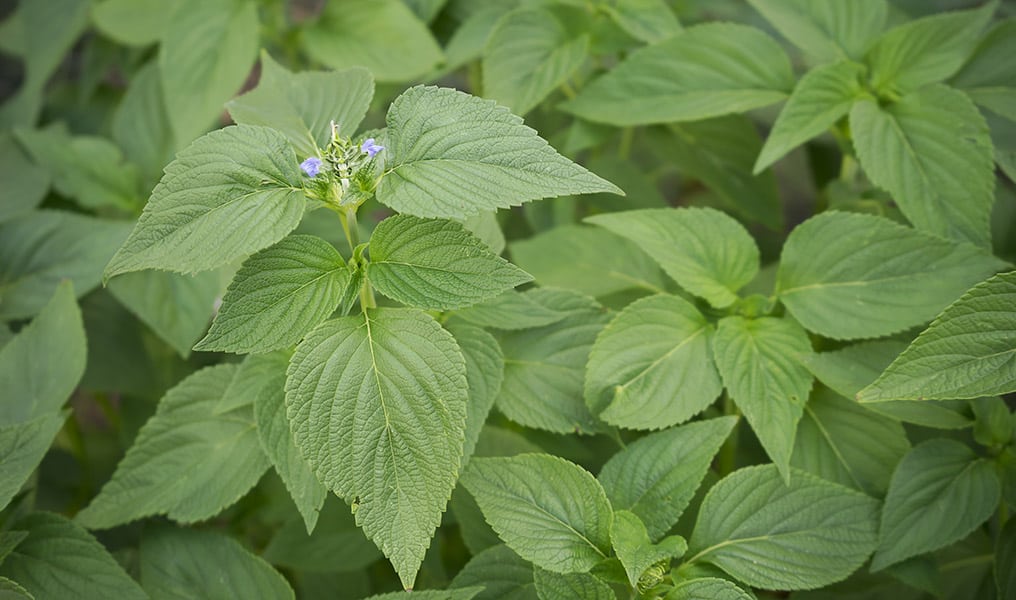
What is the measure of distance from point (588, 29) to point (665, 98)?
8.4 inches

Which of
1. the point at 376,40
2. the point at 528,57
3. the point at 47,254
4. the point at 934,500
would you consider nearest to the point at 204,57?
the point at 376,40

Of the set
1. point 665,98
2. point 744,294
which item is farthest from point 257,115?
point 744,294

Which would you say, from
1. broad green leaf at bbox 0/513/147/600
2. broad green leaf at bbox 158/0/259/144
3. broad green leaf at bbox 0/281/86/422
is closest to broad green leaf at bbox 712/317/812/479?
broad green leaf at bbox 0/513/147/600

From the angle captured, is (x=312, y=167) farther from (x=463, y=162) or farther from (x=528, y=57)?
(x=528, y=57)

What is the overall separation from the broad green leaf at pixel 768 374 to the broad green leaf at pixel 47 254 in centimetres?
94

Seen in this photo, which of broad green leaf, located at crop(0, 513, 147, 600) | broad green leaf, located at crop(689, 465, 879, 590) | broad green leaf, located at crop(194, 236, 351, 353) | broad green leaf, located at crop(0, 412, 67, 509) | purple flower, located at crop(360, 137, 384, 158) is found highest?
purple flower, located at crop(360, 137, 384, 158)

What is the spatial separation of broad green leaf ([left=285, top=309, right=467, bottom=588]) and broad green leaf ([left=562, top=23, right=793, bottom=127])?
25.4 inches

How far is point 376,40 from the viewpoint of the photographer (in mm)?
1483

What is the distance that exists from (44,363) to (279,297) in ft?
1.59

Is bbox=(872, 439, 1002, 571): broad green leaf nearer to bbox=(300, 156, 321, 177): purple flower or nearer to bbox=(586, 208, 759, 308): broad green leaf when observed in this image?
bbox=(586, 208, 759, 308): broad green leaf

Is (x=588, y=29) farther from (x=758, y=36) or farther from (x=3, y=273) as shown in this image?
(x=3, y=273)

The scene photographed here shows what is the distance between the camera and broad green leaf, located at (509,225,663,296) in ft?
4.03

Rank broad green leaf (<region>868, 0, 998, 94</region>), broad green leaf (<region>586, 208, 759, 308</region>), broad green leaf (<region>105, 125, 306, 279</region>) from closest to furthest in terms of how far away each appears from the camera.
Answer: broad green leaf (<region>105, 125, 306, 279</region>), broad green leaf (<region>586, 208, 759, 308</region>), broad green leaf (<region>868, 0, 998, 94</region>)

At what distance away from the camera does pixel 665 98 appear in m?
1.29
